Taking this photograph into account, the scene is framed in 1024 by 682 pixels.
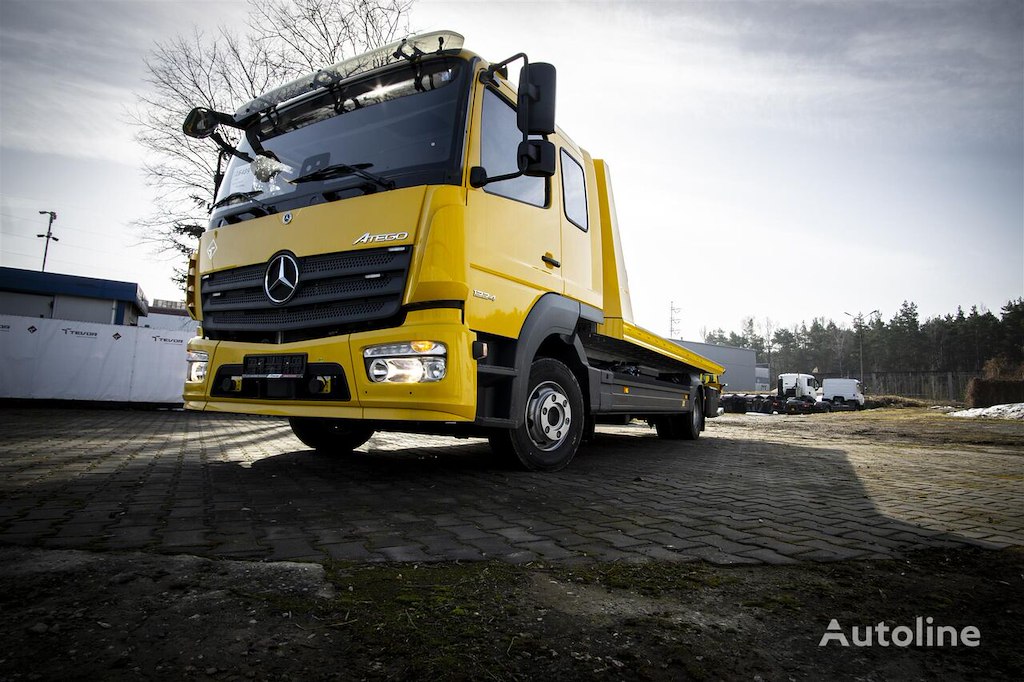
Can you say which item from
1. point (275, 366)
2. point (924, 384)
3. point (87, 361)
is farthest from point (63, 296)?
point (924, 384)

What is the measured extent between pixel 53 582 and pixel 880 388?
6529 cm

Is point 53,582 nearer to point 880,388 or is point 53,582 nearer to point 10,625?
point 10,625

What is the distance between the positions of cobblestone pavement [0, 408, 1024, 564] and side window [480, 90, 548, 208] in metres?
2.32

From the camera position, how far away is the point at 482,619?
1.65 meters

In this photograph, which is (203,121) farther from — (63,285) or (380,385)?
(63,285)

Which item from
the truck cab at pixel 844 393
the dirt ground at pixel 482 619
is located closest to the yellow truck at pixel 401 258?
the dirt ground at pixel 482 619

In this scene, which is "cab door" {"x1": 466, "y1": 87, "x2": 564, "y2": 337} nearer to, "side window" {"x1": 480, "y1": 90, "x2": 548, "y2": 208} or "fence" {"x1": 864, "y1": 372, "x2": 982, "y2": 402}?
"side window" {"x1": 480, "y1": 90, "x2": 548, "y2": 208}

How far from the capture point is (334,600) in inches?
68.6

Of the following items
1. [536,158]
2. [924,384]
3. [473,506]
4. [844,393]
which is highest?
[924,384]

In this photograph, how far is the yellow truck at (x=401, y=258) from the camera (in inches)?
146

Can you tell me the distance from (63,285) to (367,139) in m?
24.8

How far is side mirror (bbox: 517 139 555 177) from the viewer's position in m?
3.89

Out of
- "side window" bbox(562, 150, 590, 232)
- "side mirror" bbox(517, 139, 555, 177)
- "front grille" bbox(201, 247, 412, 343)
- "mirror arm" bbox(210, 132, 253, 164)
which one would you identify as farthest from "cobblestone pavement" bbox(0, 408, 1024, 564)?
"mirror arm" bbox(210, 132, 253, 164)

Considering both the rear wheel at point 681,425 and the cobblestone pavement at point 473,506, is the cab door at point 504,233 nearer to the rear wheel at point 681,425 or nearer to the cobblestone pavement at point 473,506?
the cobblestone pavement at point 473,506
